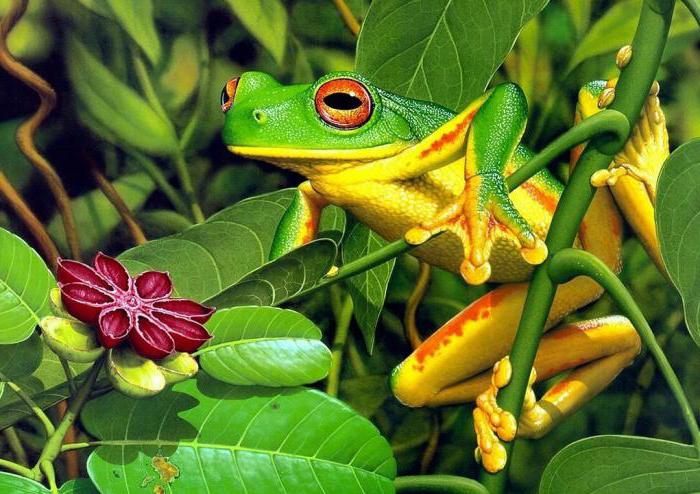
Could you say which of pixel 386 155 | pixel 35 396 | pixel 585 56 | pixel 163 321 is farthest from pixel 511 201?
pixel 35 396

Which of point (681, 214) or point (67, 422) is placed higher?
point (681, 214)

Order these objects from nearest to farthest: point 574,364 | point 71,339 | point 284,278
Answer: point 71,339, point 284,278, point 574,364

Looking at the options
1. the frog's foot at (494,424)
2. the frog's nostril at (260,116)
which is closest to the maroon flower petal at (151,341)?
the frog's nostril at (260,116)

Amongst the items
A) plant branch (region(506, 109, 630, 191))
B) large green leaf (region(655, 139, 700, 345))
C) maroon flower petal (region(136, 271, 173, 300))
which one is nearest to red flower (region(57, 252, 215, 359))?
maroon flower petal (region(136, 271, 173, 300))

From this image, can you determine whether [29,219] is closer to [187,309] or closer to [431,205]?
[187,309]

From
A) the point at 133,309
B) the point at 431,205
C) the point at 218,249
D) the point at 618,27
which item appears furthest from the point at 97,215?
the point at 618,27

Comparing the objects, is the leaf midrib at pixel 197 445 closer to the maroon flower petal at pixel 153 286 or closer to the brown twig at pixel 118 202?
the maroon flower petal at pixel 153 286

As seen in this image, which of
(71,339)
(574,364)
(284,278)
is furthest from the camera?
(574,364)

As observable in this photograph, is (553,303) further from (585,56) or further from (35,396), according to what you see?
(35,396)
